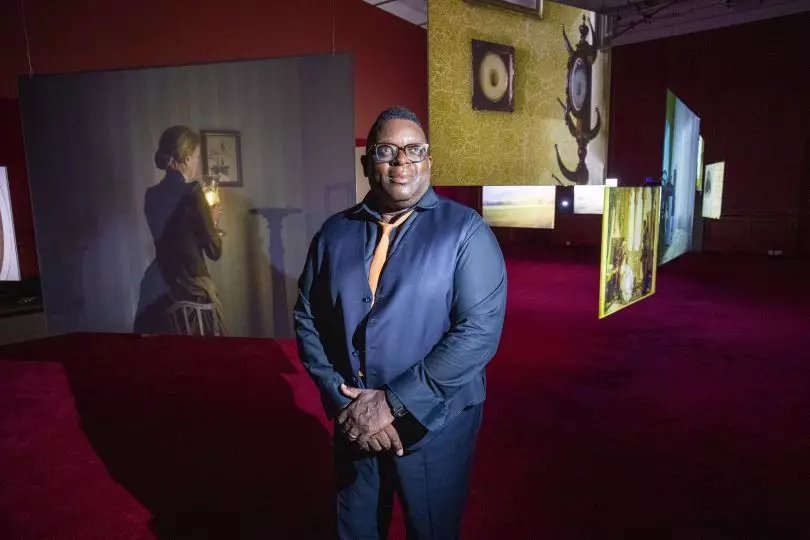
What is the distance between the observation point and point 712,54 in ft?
33.4

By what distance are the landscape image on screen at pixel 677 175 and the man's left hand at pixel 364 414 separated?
617cm

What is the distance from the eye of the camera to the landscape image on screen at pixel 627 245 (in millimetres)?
4953

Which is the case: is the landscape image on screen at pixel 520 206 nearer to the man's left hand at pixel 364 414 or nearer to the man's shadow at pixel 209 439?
the man's shadow at pixel 209 439

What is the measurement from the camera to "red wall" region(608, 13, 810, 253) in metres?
9.59

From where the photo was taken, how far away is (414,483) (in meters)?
1.46

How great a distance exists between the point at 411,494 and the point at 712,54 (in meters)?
11.7

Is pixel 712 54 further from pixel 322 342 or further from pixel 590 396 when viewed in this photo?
pixel 322 342

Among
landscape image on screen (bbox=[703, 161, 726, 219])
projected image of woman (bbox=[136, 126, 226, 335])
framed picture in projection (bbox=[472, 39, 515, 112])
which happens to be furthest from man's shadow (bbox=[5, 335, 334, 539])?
landscape image on screen (bbox=[703, 161, 726, 219])

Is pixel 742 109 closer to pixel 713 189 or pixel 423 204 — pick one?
pixel 713 189

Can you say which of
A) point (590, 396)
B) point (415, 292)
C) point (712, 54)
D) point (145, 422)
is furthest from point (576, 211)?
point (415, 292)

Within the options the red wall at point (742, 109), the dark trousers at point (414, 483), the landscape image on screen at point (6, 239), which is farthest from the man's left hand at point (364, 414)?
the red wall at point (742, 109)

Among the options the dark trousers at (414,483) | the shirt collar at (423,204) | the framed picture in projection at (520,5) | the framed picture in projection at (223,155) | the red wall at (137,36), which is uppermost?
the red wall at (137,36)

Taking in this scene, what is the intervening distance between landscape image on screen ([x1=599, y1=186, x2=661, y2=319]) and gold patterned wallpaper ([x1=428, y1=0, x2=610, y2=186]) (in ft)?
2.22

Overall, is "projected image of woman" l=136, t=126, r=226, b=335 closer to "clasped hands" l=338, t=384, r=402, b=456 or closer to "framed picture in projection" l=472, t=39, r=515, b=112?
"framed picture in projection" l=472, t=39, r=515, b=112
